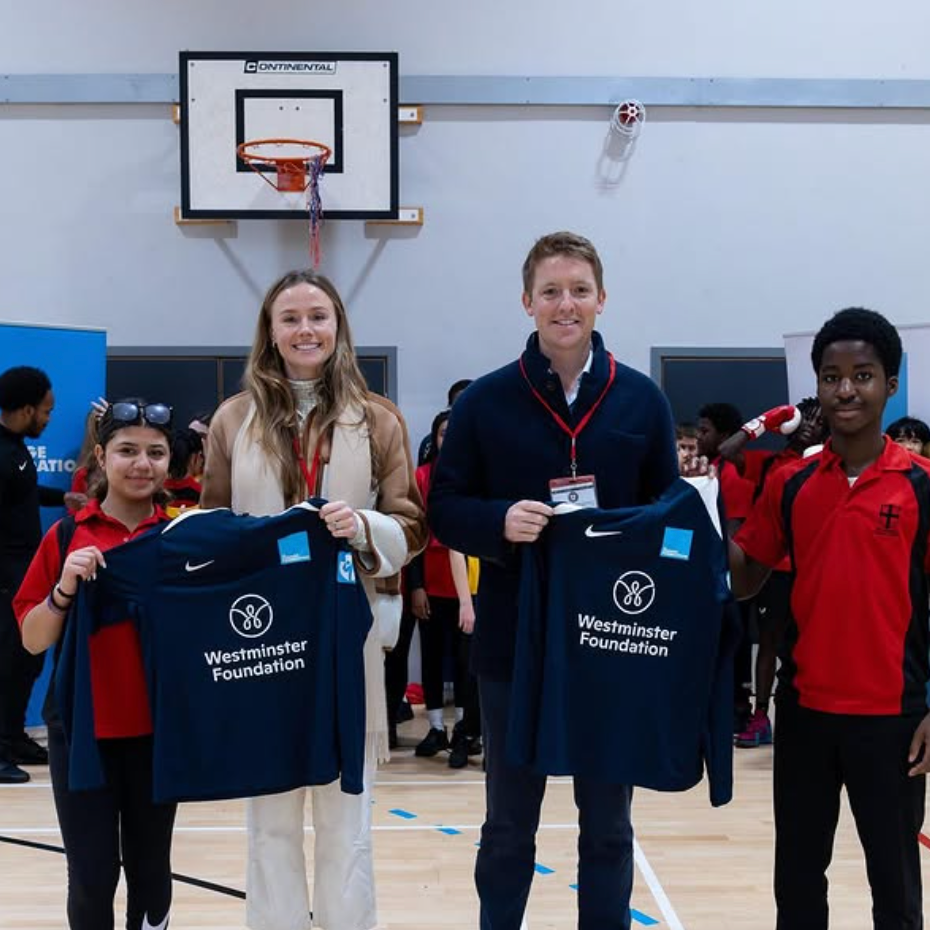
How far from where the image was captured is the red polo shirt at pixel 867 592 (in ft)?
7.58

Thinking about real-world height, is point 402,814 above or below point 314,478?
below


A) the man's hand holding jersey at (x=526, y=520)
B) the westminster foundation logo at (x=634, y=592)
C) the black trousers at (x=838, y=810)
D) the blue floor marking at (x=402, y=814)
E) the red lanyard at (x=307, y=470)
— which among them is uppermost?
the red lanyard at (x=307, y=470)

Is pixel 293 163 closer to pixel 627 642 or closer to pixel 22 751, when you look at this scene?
pixel 22 751

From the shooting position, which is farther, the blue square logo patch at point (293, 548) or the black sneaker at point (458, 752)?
the black sneaker at point (458, 752)

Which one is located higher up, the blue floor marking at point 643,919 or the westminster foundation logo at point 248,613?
the westminster foundation logo at point 248,613

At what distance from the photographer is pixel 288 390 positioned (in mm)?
2615

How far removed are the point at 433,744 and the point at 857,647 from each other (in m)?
3.59

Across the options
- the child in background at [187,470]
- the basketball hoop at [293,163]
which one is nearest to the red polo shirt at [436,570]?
the child in background at [187,470]

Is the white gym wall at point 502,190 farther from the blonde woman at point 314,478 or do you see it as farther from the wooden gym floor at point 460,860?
the blonde woman at point 314,478

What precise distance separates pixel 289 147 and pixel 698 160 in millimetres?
2634

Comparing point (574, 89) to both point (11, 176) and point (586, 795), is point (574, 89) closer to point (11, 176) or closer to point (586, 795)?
point (11, 176)

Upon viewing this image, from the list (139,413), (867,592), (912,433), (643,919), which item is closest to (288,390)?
(139,413)

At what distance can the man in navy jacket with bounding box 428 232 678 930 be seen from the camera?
243 centimetres

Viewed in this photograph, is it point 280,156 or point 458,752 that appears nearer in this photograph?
point 458,752
